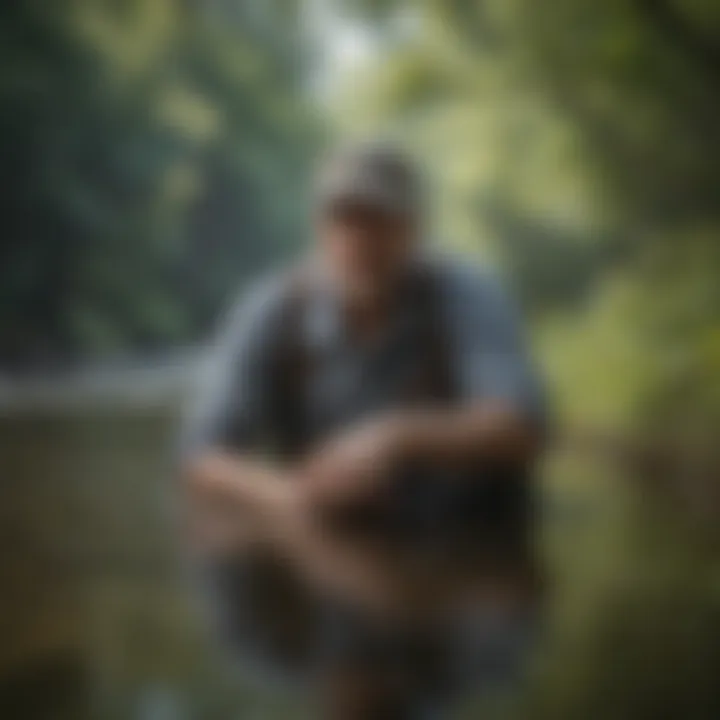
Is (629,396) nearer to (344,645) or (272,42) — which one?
(344,645)

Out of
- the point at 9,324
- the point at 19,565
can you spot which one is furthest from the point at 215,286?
the point at 19,565

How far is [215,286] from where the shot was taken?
1407 mm

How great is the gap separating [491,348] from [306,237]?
0.69 feet

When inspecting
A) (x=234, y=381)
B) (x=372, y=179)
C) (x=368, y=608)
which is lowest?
(x=368, y=608)

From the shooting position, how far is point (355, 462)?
1.37m

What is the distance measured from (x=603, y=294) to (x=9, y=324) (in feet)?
1.93

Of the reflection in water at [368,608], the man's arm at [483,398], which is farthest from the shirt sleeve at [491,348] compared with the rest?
the reflection in water at [368,608]

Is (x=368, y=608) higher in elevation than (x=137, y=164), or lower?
lower

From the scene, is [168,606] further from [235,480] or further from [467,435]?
[467,435]

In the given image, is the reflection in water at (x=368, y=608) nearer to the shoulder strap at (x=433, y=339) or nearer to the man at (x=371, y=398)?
the man at (x=371, y=398)

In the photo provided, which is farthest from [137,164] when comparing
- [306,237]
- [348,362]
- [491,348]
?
[491,348]

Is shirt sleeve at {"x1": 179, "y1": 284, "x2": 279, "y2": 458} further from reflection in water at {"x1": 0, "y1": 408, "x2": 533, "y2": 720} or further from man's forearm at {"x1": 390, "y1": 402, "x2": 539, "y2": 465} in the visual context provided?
man's forearm at {"x1": 390, "y1": 402, "x2": 539, "y2": 465}

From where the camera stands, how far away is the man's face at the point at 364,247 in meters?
1.39

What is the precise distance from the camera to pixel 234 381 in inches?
55.0
